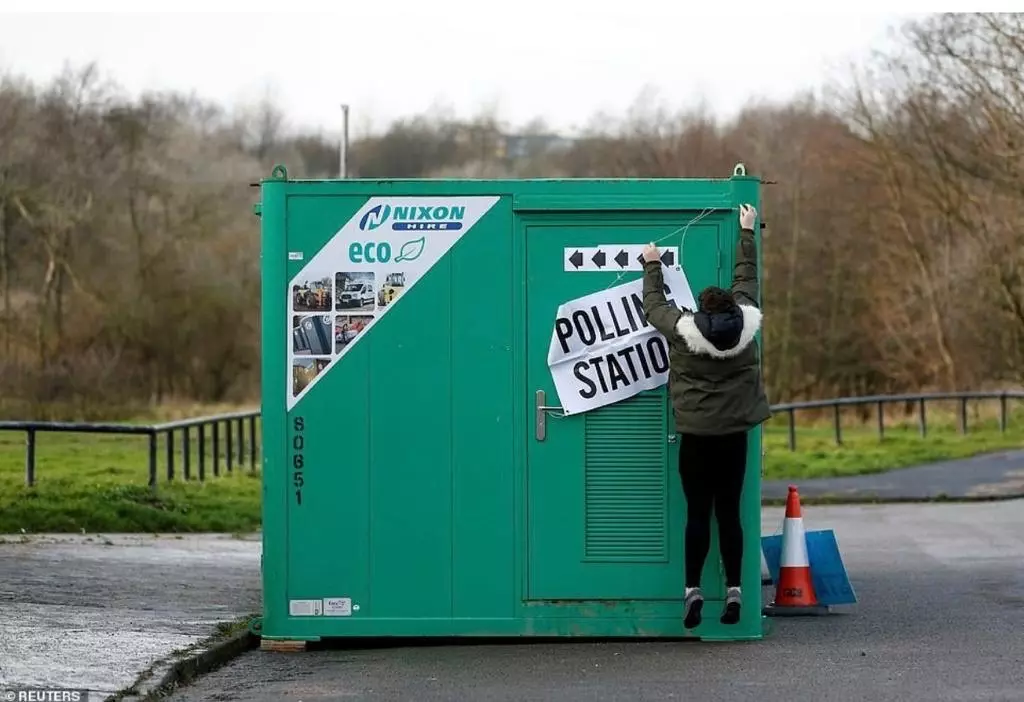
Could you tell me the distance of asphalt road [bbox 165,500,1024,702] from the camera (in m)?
7.60

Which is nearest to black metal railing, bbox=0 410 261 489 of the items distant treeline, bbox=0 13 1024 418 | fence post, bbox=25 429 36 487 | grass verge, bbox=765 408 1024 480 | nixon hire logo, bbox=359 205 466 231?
fence post, bbox=25 429 36 487

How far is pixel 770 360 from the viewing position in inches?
1699

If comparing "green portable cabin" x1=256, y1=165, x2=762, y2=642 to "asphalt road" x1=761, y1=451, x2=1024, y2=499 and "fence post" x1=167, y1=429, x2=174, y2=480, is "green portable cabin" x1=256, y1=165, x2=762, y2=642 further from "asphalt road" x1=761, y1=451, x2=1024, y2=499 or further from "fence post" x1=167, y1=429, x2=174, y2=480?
"asphalt road" x1=761, y1=451, x2=1024, y2=499

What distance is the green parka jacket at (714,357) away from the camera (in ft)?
29.4

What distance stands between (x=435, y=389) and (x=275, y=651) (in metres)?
1.77

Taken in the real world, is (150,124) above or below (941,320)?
above

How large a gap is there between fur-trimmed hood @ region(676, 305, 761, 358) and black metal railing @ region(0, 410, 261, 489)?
10.0 meters

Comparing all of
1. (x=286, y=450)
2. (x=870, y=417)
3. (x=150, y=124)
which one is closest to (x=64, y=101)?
(x=150, y=124)

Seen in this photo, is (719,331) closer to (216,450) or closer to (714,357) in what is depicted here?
(714,357)

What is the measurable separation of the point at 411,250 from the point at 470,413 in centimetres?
99

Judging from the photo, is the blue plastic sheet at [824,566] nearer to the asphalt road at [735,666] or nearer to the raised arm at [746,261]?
the asphalt road at [735,666]

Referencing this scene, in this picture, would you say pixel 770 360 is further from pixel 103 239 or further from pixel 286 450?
pixel 286 450

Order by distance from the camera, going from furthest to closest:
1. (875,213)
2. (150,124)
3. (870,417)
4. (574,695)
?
(150,124) → (875,213) → (870,417) → (574,695)

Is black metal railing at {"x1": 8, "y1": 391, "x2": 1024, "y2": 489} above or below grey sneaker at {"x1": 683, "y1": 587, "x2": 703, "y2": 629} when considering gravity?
above
